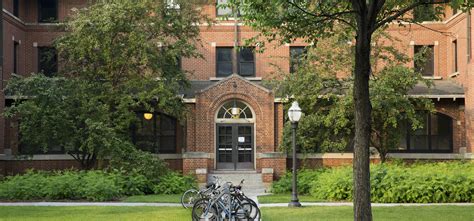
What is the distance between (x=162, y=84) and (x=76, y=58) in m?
3.79

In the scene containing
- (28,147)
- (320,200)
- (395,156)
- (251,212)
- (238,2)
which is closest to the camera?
(238,2)

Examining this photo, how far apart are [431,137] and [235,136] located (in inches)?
382

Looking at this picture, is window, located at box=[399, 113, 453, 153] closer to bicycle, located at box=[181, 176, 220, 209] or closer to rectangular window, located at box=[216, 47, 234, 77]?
rectangular window, located at box=[216, 47, 234, 77]

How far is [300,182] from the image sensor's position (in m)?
26.9

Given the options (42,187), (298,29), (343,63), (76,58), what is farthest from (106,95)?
(298,29)

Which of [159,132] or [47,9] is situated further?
[47,9]

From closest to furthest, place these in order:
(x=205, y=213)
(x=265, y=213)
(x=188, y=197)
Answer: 1. (x=205, y=213)
2. (x=265, y=213)
3. (x=188, y=197)

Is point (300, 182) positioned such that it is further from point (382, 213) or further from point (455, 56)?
point (455, 56)

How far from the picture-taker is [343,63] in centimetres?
2739

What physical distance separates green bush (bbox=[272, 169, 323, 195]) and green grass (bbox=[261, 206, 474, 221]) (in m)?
6.78

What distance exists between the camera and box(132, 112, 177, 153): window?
3318 centimetres

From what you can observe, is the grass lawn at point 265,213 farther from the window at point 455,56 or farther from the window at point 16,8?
the window at point 16,8

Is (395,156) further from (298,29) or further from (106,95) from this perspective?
(298,29)

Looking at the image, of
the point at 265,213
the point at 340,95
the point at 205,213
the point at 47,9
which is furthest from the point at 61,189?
the point at 47,9
